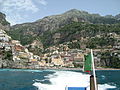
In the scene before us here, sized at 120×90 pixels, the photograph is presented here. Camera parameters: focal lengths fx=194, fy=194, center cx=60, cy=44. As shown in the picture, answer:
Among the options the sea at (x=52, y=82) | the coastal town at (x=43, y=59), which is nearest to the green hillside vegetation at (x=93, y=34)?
the coastal town at (x=43, y=59)

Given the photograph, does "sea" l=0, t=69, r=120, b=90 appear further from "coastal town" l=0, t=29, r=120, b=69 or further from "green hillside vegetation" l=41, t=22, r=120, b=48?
"green hillside vegetation" l=41, t=22, r=120, b=48

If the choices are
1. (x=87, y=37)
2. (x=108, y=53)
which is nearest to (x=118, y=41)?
(x=108, y=53)

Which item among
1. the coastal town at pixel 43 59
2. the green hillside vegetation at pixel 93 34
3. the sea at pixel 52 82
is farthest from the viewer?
the green hillside vegetation at pixel 93 34

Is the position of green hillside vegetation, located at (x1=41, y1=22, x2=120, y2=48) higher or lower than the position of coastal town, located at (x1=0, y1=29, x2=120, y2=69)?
higher

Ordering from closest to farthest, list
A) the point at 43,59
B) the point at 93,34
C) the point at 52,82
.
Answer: the point at 52,82 < the point at 43,59 < the point at 93,34

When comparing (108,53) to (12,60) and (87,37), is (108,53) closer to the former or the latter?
(87,37)

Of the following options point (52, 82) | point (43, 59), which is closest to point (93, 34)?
point (43, 59)

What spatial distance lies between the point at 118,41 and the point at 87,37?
1441 inches

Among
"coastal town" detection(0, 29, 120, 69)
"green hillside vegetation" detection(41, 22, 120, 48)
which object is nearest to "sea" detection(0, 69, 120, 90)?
"coastal town" detection(0, 29, 120, 69)

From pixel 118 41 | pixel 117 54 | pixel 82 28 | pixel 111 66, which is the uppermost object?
pixel 82 28

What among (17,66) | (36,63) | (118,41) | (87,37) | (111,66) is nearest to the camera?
(17,66)

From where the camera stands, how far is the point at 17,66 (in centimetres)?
10781

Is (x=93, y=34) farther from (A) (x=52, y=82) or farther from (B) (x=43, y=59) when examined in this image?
(A) (x=52, y=82)

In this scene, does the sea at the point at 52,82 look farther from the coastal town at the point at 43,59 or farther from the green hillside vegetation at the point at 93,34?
the green hillside vegetation at the point at 93,34
